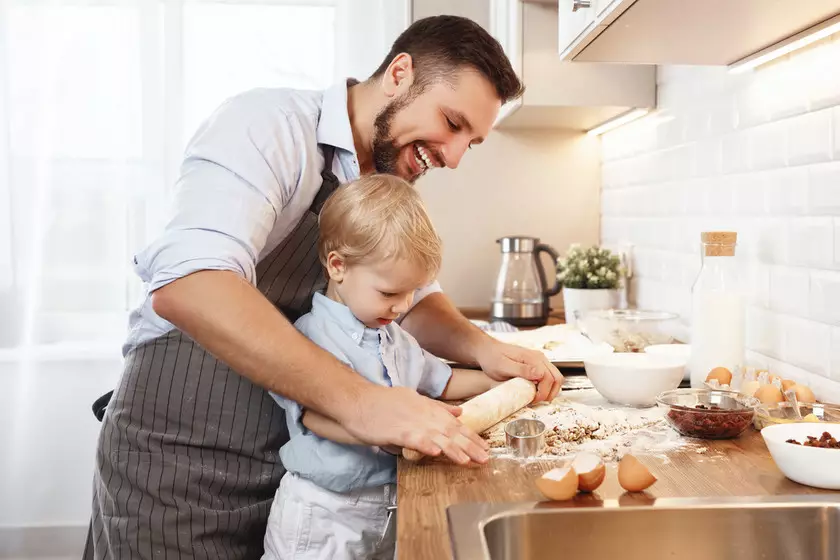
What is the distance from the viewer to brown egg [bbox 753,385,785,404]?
4.00 ft

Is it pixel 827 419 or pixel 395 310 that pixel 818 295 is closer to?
pixel 827 419

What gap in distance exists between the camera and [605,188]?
2885 millimetres

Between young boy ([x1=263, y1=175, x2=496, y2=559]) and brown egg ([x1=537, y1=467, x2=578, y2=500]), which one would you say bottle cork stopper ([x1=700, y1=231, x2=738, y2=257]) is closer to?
young boy ([x1=263, y1=175, x2=496, y2=559])

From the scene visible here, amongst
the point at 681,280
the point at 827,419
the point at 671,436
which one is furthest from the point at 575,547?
A: the point at 681,280

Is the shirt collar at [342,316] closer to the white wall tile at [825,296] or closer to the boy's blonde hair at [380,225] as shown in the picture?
the boy's blonde hair at [380,225]

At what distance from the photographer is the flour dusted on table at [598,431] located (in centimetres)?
115

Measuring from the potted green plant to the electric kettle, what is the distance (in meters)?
0.12

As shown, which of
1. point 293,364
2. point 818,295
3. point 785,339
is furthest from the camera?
point 785,339

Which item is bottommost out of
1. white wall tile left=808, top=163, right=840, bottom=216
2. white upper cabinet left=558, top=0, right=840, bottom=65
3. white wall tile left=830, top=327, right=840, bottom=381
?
white wall tile left=830, top=327, right=840, bottom=381

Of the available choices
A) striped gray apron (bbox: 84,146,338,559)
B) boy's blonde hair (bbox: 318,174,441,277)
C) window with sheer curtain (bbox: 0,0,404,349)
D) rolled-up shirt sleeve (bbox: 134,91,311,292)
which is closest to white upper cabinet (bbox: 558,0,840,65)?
boy's blonde hair (bbox: 318,174,441,277)

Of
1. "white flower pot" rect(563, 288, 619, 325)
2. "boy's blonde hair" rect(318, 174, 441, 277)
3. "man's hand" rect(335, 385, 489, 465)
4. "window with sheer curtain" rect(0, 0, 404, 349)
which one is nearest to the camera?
"man's hand" rect(335, 385, 489, 465)

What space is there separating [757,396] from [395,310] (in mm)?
590

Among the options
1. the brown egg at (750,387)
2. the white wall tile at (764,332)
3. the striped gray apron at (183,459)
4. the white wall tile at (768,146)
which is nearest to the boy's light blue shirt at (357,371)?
the striped gray apron at (183,459)

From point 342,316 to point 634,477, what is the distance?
580mm
